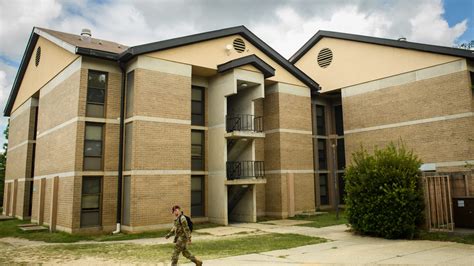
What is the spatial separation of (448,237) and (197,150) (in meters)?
12.2

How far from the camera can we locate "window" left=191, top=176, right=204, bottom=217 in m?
19.6

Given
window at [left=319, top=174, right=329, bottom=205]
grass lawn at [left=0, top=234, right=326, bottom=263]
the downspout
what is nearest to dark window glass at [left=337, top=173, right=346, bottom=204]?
window at [left=319, top=174, right=329, bottom=205]

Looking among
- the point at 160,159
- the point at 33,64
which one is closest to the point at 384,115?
the point at 160,159

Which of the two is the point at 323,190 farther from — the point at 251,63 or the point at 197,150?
the point at 251,63

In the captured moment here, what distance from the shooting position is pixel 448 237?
41.7ft

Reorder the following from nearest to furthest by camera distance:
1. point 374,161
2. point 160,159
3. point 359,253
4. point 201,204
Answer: point 359,253
point 374,161
point 160,159
point 201,204

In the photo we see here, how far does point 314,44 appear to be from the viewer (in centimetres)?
2814

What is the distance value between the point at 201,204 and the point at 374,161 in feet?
30.9

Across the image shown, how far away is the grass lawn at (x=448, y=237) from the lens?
12230 mm

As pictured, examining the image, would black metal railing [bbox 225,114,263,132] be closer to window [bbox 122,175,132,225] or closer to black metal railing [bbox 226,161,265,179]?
black metal railing [bbox 226,161,265,179]

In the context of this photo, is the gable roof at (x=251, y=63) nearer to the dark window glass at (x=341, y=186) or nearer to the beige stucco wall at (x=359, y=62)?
the beige stucco wall at (x=359, y=62)

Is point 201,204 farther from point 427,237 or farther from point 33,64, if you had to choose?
point 33,64

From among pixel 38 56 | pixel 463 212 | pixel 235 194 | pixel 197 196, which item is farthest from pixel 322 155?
pixel 38 56

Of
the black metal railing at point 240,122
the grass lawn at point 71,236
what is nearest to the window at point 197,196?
the grass lawn at point 71,236
